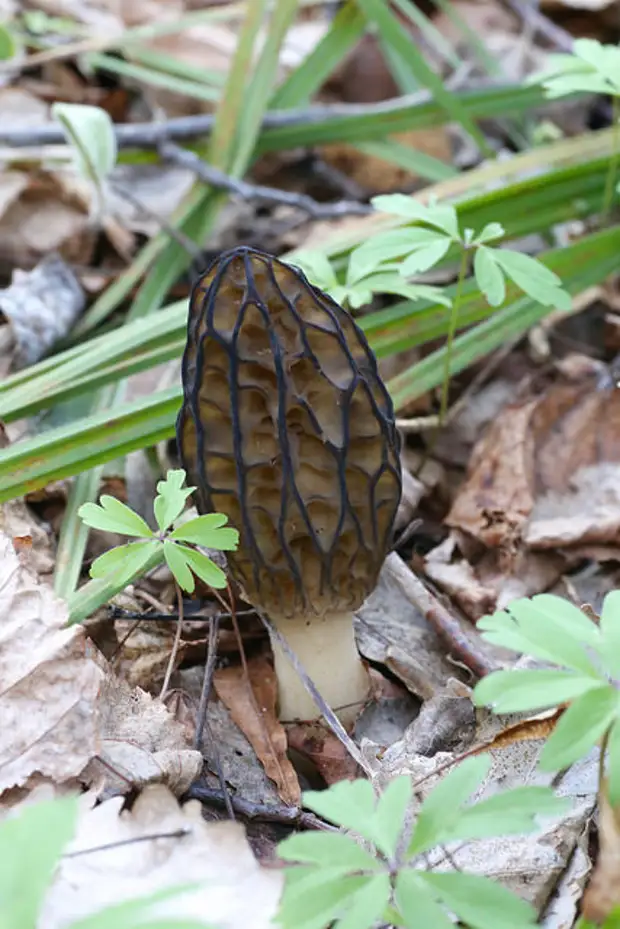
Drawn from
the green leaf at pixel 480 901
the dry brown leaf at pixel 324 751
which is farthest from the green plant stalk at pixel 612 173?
the green leaf at pixel 480 901

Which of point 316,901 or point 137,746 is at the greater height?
point 316,901

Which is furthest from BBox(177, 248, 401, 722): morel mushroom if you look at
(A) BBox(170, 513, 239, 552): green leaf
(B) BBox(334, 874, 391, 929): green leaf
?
(B) BBox(334, 874, 391, 929): green leaf

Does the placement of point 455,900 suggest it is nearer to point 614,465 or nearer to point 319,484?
point 319,484

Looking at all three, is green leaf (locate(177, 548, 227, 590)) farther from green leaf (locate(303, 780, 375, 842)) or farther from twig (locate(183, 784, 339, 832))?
green leaf (locate(303, 780, 375, 842))

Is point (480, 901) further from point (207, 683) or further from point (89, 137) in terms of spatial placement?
point (89, 137)

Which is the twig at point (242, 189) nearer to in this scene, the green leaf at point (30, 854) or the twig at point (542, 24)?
the twig at point (542, 24)

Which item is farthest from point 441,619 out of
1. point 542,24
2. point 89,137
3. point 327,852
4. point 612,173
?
point 542,24

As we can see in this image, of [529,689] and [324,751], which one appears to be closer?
[529,689]
